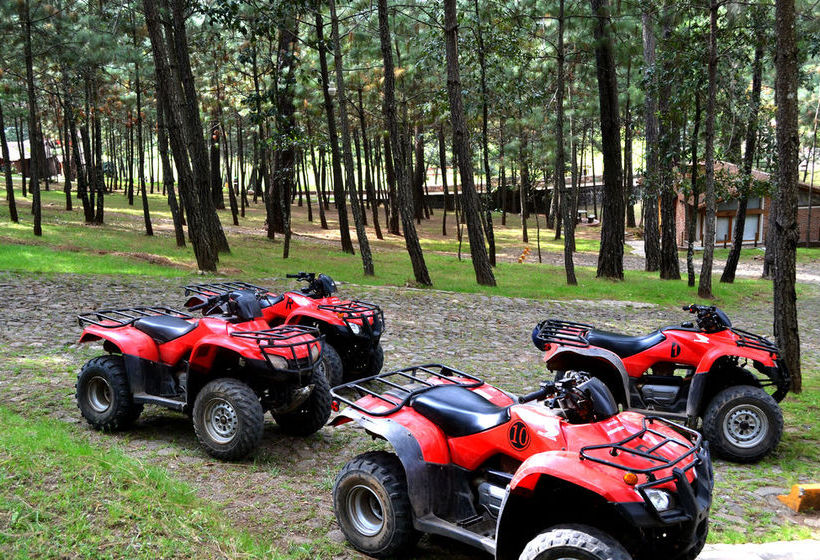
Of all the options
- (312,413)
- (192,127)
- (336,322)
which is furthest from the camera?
(192,127)

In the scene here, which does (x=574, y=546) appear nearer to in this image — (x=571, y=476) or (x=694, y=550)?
(x=571, y=476)

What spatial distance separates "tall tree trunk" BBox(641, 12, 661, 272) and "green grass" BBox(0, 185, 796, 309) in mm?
2080

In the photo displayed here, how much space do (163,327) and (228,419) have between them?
1337 millimetres

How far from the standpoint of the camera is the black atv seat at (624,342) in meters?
7.20

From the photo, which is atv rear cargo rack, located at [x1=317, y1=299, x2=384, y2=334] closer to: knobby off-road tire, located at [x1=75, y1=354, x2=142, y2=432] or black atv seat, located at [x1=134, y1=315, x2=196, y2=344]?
→ black atv seat, located at [x1=134, y1=315, x2=196, y2=344]

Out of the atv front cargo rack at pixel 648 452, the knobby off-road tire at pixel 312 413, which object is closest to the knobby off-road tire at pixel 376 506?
the atv front cargo rack at pixel 648 452

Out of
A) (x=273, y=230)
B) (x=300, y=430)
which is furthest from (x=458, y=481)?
(x=273, y=230)

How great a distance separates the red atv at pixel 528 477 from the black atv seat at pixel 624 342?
2.73 m

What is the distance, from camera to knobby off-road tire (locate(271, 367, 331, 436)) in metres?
6.57

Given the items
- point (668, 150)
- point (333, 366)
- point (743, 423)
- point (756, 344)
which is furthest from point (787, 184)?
point (668, 150)

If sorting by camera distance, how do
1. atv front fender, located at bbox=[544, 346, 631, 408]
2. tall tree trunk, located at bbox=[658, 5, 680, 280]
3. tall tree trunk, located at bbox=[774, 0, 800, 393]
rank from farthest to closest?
tall tree trunk, located at bbox=[658, 5, 680, 280]
tall tree trunk, located at bbox=[774, 0, 800, 393]
atv front fender, located at bbox=[544, 346, 631, 408]

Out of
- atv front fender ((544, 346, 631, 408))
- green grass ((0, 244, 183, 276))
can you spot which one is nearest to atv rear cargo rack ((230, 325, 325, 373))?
atv front fender ((544, 346, 631, 408))

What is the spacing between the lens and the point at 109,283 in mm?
15008

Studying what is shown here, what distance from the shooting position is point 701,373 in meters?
6.75
